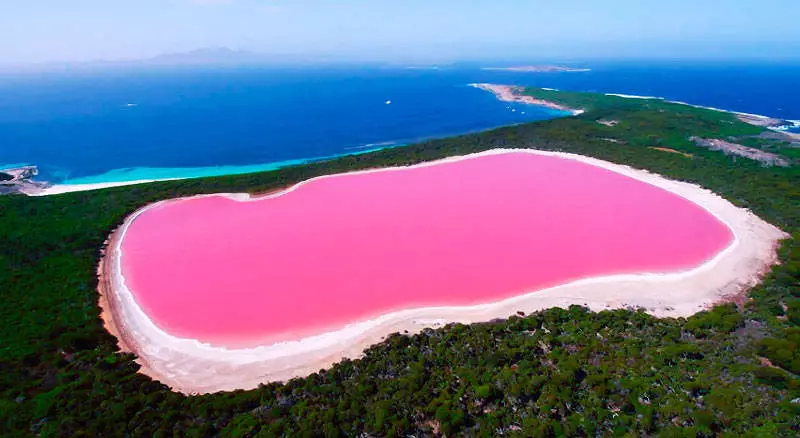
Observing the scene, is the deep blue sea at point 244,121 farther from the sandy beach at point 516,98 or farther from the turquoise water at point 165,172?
the sandy beach at point 516,98

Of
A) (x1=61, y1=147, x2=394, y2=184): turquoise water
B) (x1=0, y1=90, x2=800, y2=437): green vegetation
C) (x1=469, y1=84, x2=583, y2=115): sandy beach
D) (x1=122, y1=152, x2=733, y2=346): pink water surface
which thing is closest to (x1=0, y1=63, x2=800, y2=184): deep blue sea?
(x1=61, y1=147, x2=394, y2=184): turquoise water

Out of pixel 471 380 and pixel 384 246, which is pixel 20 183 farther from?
pixel 471 380

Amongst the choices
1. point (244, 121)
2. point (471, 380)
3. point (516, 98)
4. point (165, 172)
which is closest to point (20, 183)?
point (165, 172)

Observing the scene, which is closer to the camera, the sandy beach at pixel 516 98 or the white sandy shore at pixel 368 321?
the white sandy shore at pixel 368 321

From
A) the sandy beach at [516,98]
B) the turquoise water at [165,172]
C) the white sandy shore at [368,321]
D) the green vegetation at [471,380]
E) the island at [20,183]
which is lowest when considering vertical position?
the white sandy shore at [368,321]

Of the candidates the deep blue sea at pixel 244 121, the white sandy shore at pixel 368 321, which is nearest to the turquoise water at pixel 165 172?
the deep blue sea at pixel 244 121

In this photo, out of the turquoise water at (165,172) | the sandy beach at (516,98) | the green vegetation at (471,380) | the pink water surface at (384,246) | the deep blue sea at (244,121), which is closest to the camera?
the green vegetation at (471,380)

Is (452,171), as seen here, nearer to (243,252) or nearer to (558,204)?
(558,204)
